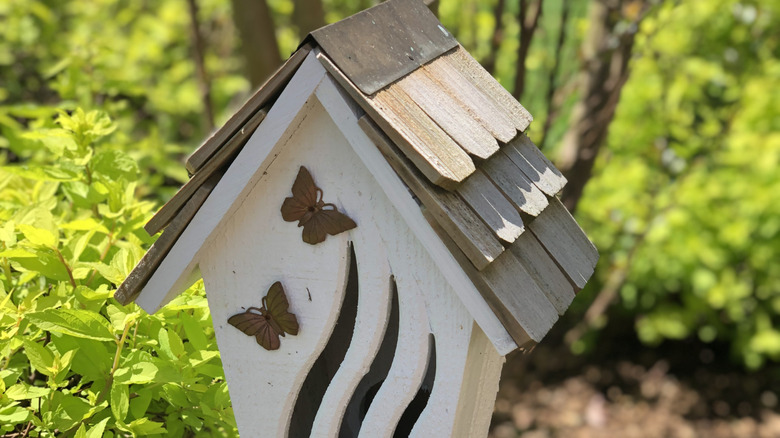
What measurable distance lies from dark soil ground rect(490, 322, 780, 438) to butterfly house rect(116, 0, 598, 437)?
236 cm

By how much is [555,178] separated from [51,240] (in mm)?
910

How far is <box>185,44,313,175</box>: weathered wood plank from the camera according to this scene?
1078 mm

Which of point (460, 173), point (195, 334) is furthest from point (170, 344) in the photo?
point (460, 173)

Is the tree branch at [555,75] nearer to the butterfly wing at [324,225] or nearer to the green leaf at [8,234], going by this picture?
the butterfly wing at [324,225]

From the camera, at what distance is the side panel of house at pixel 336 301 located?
115 cm

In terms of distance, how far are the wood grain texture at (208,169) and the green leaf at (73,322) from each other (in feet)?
0.60

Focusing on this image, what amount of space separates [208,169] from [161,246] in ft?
0.53

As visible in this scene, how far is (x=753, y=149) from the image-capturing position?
354 centimetres

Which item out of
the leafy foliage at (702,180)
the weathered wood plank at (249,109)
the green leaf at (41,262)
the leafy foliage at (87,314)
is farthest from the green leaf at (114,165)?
the leafy foliage at (702,180)

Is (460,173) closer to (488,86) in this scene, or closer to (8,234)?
(488,86)

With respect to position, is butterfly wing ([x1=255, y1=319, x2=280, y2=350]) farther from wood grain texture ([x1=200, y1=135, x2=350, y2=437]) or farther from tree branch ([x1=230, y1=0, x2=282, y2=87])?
tree branch ([x1=230, y1=0, x2=282, y2=87])

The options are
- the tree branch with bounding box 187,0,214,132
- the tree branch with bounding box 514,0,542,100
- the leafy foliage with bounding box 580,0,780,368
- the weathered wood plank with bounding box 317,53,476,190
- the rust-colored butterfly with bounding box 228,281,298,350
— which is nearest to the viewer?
the weathered wood plank with bounding box 317,53,476,190

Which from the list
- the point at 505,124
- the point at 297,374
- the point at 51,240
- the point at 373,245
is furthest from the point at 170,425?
the point at 505,124

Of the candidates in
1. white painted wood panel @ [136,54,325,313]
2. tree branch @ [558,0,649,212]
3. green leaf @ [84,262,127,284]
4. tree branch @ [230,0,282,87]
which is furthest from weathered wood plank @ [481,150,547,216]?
tree branch @ [230,0,282,87]
